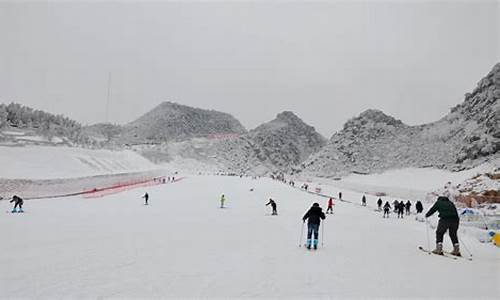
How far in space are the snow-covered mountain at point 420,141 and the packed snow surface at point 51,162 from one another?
5538cm

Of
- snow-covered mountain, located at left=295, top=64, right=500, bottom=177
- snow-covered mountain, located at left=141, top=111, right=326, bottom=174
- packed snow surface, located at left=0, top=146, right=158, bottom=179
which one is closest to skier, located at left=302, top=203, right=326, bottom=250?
packed snow surface, located at left=0, top=146, right=158, bottom=179

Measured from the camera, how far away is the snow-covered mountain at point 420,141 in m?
56.9

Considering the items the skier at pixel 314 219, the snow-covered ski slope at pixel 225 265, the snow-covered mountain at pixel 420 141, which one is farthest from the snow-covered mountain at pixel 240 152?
the skier at pixel 314 219

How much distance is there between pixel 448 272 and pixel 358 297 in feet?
10.3

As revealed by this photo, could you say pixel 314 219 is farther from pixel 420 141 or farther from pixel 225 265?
pixel 420 141

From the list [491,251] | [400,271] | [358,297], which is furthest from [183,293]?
[491,251]

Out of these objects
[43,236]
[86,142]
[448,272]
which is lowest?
[43,236]

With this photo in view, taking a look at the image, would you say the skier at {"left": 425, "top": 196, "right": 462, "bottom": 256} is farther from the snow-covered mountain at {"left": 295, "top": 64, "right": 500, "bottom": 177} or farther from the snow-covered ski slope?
the snow-covered mountain at {"left": 295, "top": 64, "right": 500, "bottom": 177}

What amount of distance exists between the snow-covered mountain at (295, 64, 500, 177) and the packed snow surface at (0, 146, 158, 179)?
5538cm

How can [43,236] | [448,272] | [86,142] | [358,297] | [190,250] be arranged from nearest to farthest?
[358,297]
[448,272]
[190,250]
[43,236]
[86,142]

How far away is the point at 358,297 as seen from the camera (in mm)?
6035

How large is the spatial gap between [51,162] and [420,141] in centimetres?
7579

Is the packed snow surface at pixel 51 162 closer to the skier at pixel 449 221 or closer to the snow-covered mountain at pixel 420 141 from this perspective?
the skier at pixel 449 221

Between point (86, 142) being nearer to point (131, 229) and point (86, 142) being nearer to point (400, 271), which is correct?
point (131, 229)
